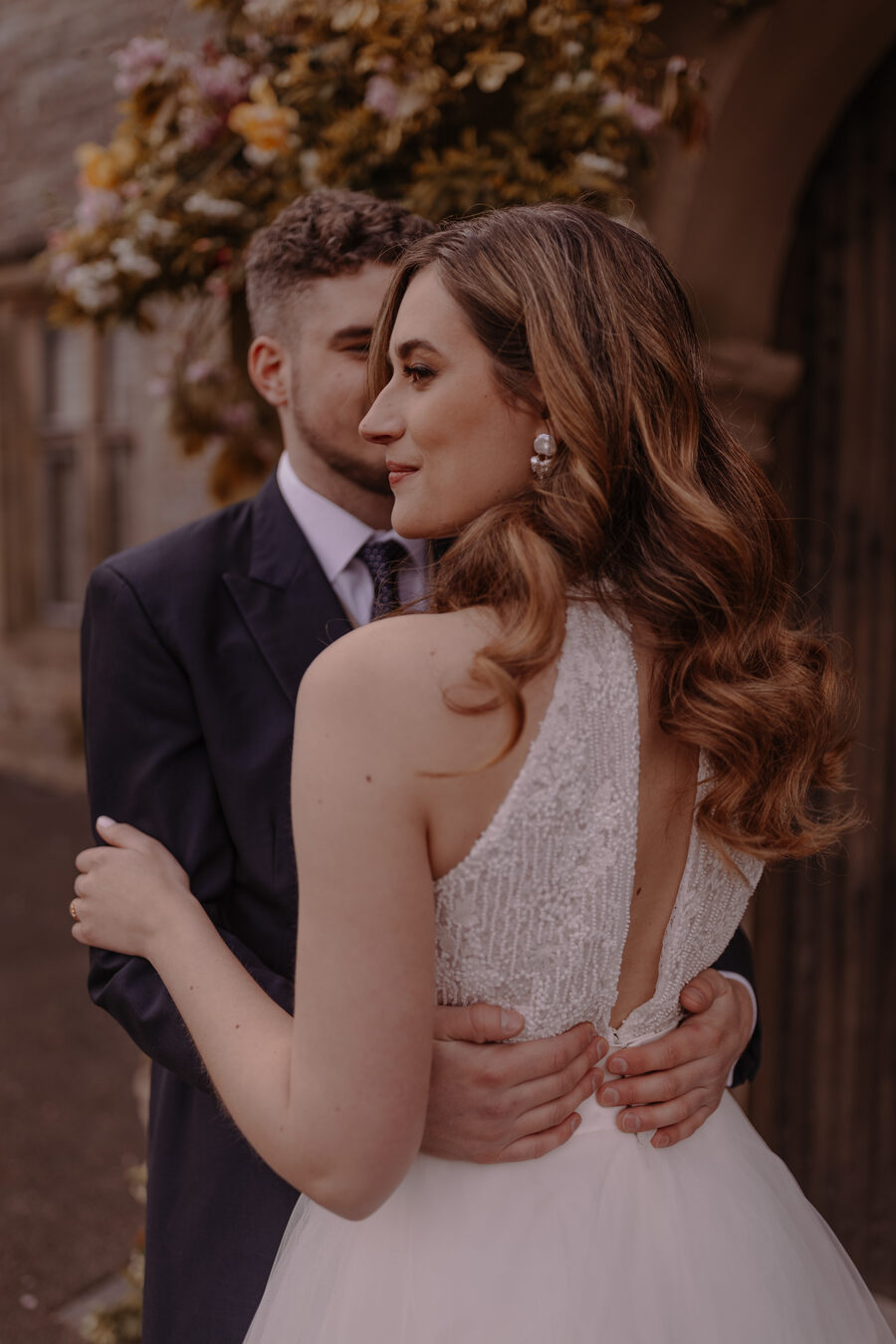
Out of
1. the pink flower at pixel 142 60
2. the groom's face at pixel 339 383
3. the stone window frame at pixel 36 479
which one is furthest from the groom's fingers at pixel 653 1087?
the stone window frame at pixel 36 479

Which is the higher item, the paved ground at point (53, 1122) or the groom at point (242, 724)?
the groom at point (242, 724)

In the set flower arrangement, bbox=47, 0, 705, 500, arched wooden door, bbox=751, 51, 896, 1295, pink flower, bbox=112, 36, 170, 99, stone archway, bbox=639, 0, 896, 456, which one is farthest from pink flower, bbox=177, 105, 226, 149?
arched wooden door, bbox=751, 51, 896, 1295

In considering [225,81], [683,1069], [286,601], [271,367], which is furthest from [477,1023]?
[225,81]

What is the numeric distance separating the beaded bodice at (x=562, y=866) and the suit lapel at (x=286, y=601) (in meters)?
0.58

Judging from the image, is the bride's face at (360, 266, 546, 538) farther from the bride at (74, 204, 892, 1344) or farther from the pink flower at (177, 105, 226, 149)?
the pink flower at (177, 105, 226, 149)

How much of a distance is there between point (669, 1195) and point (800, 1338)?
19cm

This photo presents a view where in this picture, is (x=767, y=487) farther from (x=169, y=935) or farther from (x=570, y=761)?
(x=169, y=935)

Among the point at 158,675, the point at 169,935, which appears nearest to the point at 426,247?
the point at 158,675

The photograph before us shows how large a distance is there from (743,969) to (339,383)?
3.61 feet

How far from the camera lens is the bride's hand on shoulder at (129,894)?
4.04 feet

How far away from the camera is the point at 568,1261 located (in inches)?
41.7

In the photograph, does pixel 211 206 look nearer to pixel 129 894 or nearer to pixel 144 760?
pixel 144 760

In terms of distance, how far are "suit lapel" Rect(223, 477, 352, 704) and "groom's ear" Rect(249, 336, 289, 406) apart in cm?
29

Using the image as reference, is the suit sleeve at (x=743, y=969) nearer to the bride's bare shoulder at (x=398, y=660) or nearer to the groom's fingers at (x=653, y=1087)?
the groom's fingers at (x=653, y=1087)
